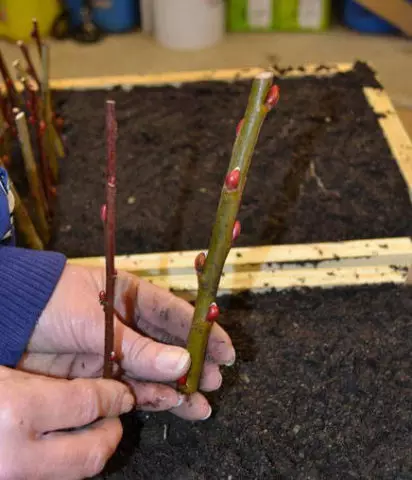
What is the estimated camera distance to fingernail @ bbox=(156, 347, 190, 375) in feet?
Result: 2.23

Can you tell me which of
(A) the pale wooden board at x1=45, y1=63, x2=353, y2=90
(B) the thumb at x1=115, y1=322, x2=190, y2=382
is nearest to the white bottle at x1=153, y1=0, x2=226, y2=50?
(A) the pale wooden board at x1=45, y1=63, x2=353, y2=90

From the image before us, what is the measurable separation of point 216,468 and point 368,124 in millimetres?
823

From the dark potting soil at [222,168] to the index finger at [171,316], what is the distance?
0.28 m

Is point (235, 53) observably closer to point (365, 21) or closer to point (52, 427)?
point (365, 21)

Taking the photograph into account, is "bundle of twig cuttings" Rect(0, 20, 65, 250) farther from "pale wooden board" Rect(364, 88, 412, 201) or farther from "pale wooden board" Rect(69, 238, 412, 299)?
"pale wooden board" Rect(364, 88, 412, 201)

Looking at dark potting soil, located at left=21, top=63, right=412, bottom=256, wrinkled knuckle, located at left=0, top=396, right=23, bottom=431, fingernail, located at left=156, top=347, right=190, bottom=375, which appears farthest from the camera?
dark potting soil, located at left=21, top=63, right=412, bottom=256

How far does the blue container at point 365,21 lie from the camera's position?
2.24m

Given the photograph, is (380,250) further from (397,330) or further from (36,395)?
(36,395)

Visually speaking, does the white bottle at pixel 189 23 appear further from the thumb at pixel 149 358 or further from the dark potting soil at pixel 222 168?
the thumb at pixel 149 358

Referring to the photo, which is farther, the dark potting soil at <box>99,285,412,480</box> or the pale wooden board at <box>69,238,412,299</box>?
the pale wooden board at <box>69,238,412,299</box>

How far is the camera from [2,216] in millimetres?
777

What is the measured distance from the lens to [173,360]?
681mm

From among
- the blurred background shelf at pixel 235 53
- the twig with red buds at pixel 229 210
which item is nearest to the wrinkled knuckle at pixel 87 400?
the twig with red buds at pixel 229 210

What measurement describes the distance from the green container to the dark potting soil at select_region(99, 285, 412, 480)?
5.10 ft
